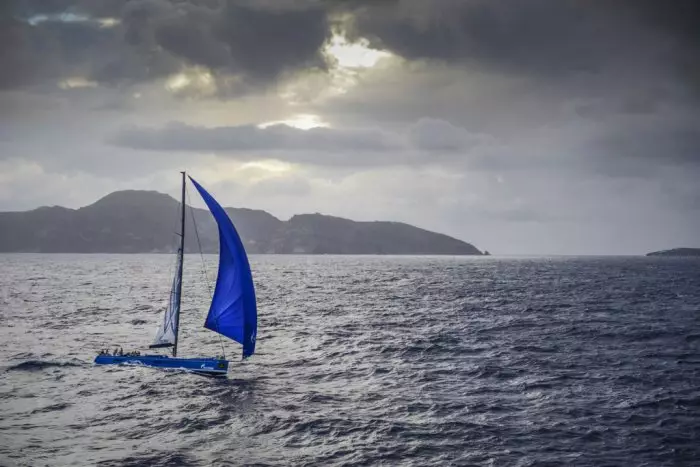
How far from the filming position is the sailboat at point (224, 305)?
99.8 feet

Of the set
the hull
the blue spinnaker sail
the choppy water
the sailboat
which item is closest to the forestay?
the sailboat

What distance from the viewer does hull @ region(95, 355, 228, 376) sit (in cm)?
3250

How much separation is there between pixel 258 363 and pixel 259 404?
9.92m

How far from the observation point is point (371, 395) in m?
29.9

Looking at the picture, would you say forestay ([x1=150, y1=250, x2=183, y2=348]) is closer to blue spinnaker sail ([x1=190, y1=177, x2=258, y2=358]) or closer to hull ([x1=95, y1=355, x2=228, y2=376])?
hull ([x1=95, y1=355, x2=228, y2=376])

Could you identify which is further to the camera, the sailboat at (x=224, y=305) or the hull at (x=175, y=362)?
the hull at (x=175, y=362)

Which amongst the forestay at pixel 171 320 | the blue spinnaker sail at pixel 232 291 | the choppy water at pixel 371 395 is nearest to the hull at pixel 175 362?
the choppy water at pixel 371 395

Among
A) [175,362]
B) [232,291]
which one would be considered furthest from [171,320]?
[232,291]

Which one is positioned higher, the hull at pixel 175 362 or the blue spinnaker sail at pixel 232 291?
the blue spinnaker sail at pixel 232 291

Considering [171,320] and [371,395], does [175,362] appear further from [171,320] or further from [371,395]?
[371,395]

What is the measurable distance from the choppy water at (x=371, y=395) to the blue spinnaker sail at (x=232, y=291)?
3.12 meters

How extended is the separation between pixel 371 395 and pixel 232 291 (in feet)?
31.5

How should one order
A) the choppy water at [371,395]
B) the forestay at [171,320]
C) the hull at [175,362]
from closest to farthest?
the choppy water at [371,395], the hull at [175,362], the forestay at [171,320]

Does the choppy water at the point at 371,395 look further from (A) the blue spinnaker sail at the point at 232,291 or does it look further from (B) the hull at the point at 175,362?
(A) the blue spinnaker sail at the point at 232,291
